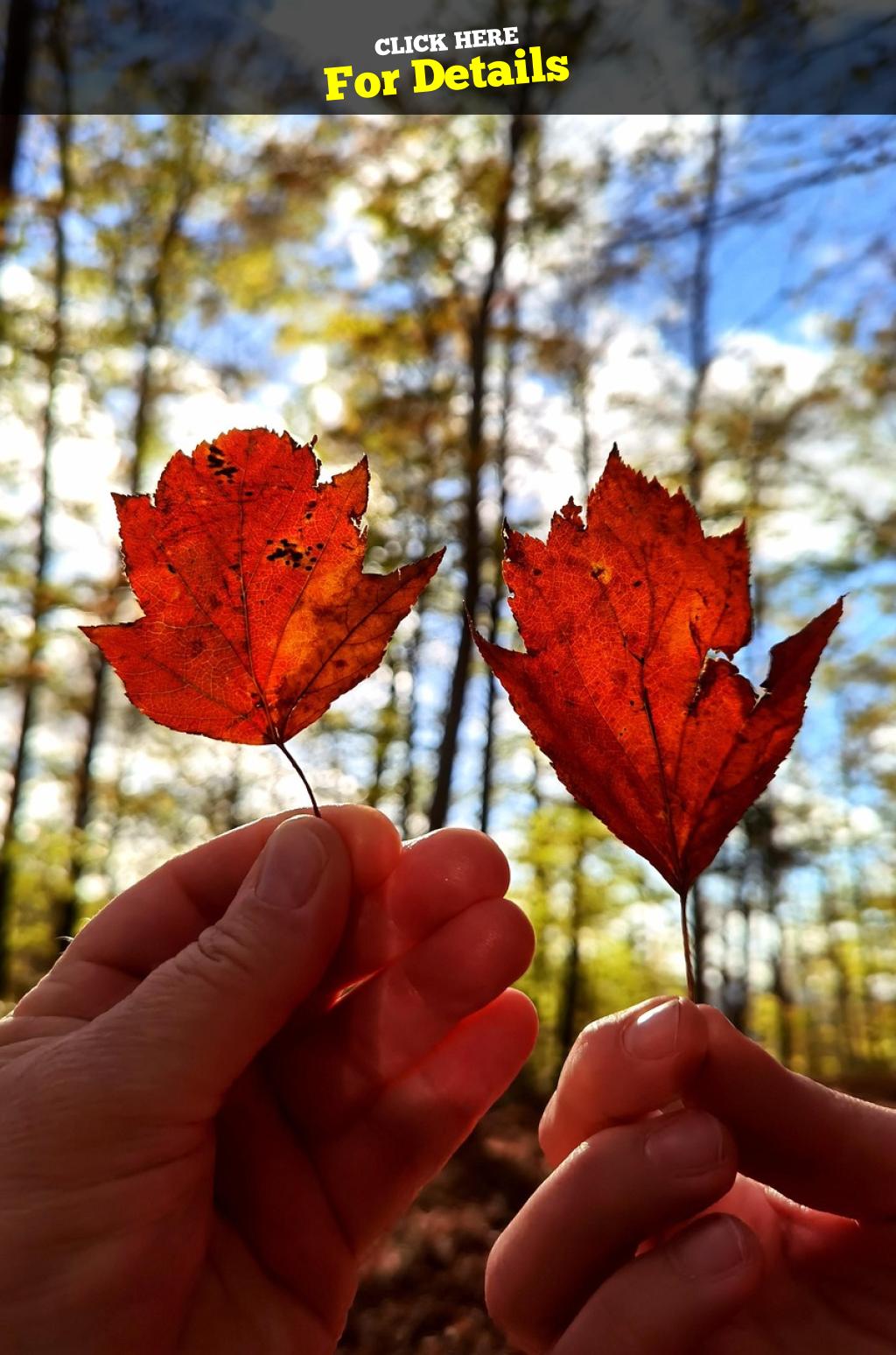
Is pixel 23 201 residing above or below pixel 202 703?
above

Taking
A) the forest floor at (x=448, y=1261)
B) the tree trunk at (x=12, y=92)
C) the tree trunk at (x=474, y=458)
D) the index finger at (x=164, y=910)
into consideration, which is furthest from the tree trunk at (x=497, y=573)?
the index finger at (x=164, y=910)

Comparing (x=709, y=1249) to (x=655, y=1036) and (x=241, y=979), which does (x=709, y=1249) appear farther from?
(x=241, y=979)

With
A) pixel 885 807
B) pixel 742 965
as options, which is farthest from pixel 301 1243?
pixel 742 965

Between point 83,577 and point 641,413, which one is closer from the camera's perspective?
point 83,577

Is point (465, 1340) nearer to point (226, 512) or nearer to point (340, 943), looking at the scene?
point (340, 943)

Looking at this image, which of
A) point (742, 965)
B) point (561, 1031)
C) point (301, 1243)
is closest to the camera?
point (301, 1243)

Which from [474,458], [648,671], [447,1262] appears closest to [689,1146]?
[648,671]
